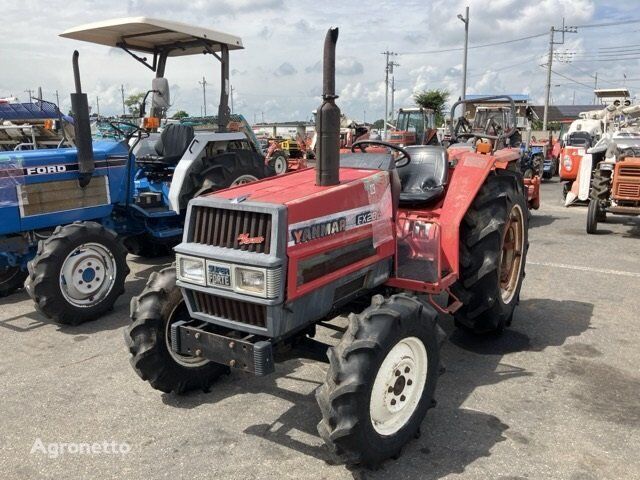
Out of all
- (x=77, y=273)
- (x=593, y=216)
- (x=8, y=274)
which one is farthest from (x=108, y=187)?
(x=593, y=216)

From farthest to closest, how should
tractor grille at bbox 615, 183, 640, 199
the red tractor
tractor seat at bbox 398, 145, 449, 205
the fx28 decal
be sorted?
tractor grille at bbox 615, 183, 640, 199
the fx28 decal
tractor seat at bbox 398, 145, 449, 205
the red tractor

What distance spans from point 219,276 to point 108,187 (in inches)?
135

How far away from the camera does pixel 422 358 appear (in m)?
3.02

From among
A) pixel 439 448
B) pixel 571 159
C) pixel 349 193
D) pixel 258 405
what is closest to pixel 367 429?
pixel 439 448

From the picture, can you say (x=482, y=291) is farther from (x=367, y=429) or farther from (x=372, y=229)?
(x=367, y=429)

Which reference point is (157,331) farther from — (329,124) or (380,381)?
(329,124)

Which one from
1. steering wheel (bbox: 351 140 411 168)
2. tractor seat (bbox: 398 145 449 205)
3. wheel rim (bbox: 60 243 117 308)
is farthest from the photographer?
wheel rim (bbox: 60 243 117 308)

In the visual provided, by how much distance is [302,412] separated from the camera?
3.33 m

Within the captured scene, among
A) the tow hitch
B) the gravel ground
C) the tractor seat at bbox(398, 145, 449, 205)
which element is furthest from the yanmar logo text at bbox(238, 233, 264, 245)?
the tractor seat at bbox(398, 145, 449, 205)

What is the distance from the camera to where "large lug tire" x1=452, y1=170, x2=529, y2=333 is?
12.9ft

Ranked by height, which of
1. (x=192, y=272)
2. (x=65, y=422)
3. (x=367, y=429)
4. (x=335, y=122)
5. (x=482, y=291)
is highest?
(x=335, y=122)

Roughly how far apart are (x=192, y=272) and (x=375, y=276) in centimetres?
112

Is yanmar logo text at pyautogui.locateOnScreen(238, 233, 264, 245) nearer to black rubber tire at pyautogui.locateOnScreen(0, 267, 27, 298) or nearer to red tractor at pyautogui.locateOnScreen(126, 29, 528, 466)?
red tractor at pyautogui.locateOnScreen(126, 29, 528, 466)

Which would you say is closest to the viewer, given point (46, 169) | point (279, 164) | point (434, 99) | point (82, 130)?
point (82, 130)
